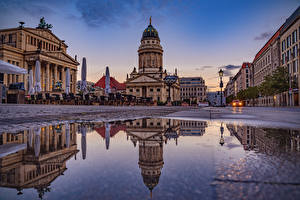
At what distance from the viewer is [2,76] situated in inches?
1409

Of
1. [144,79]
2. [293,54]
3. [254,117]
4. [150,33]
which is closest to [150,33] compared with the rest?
[150,33]

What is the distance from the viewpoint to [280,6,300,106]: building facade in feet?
105

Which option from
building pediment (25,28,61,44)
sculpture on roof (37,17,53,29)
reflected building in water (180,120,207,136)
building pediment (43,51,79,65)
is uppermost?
sculpture on roof (37,17,53,29)

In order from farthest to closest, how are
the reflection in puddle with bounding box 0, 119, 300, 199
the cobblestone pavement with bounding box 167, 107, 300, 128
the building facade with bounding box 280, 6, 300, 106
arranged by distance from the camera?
the building facade with bounding box 280, 6, 300, 106, the cobblestone pavement with bounding box 167, 107, 300, 128, the reflection in puddle with bounding box 0, 119, 300, 199

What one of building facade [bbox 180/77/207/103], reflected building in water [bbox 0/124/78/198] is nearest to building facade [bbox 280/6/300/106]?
reflected building in water [bbox 0/124/78/198]

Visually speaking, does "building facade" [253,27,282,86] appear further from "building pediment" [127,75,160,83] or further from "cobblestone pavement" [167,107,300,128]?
"cobblestone pavement" [167,107,300,128]

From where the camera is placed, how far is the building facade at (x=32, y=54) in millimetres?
37469

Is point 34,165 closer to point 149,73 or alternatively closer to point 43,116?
point 43,116

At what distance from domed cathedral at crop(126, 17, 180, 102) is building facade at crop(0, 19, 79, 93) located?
82.9 ft

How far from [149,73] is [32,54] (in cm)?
3947

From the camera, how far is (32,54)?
39000mm

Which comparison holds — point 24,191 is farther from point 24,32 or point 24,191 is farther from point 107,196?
point 24,32

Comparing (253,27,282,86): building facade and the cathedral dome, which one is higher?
the cathedral dome

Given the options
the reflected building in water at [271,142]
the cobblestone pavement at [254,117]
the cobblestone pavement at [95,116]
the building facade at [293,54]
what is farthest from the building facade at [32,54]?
the building facade at [293,54]
